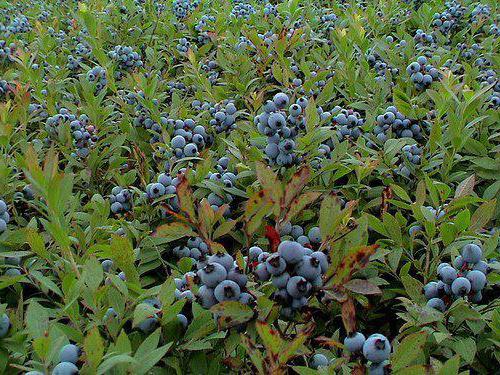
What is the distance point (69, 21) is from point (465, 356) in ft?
15.3

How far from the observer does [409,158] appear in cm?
221

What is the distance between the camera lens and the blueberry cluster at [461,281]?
145 cm

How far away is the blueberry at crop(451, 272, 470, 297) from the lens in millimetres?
1437

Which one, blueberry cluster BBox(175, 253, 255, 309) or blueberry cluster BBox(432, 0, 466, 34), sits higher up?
blueberry cluster BBox(432, 0, 466, 34)

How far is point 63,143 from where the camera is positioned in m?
2.68

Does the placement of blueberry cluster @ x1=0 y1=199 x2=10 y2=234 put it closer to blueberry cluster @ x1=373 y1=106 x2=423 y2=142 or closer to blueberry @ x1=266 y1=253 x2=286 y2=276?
blueberry @ x1=266 y1=253 x2=286 y2=276

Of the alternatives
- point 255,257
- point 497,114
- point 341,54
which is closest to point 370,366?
point 255,257

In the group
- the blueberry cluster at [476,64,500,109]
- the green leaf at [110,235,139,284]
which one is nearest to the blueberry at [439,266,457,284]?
the green leaf at [110,235,139,284]

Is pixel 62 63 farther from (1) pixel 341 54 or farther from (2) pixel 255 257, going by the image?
(2) pixel 255 257

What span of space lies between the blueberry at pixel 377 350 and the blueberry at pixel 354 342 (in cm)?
3

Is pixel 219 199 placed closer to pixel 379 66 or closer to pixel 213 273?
pixel 213 273

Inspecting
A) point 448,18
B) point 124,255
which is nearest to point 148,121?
point 124,255

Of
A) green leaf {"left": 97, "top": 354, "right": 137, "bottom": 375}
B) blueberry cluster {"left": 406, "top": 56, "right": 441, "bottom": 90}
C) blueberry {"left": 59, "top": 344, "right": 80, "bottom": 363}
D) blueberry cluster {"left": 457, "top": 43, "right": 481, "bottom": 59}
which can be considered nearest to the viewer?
green leaf {"left": 97, "top": 354, "right": 137, "bottom": 375}

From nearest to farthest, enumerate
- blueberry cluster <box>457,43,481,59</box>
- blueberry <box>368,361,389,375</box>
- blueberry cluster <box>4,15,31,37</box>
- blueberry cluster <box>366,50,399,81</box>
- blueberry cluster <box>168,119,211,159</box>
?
blueberry <box>368,361,389,375</box> → blueberry cluster <box>168,119,211,159</box> → blueberry cluster <box>366,50,399,81</box> → blueberry cluster <box>457,43,481,59</box> → blueberry cluster <box>4,15,31,37</box>
